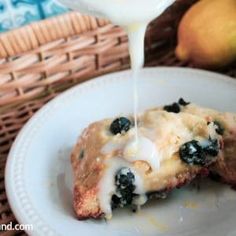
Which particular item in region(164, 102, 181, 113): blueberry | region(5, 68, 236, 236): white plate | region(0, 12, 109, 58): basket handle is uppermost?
region(0, 12, 109, 58): basket handle

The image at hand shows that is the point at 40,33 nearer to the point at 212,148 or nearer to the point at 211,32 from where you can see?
the point at 211,32

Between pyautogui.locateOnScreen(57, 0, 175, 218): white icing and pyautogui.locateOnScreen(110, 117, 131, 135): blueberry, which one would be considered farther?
pyautogui.locateOnScreen(110, 117, 131, 135): blueberry

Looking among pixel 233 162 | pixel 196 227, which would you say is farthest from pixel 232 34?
pixel 196 227

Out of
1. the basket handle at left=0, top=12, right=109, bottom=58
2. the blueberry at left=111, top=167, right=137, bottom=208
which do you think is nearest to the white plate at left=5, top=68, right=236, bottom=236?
the blueberry at left=111, top=167, right=137, bottom=208

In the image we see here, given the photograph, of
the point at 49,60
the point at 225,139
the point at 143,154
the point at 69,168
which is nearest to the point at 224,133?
the point at 225,139

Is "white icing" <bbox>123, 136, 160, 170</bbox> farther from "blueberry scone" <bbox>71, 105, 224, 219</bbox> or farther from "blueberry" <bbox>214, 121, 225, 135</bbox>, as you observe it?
"blueberry" <bbox>214, 121, 225, 135</bbox>

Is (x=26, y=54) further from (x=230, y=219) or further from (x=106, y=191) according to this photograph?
(x=230, y=219)

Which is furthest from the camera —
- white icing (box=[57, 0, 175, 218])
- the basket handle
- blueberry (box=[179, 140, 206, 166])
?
the basket handle
